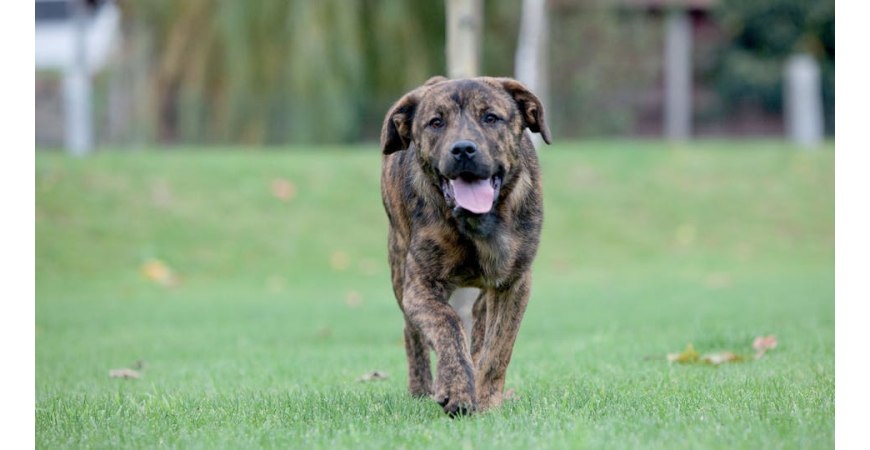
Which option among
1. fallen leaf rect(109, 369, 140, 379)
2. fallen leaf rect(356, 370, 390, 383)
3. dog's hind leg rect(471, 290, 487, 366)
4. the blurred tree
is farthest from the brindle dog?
the blurred tree

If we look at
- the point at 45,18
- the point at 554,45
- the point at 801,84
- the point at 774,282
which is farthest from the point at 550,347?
the point at 45,18

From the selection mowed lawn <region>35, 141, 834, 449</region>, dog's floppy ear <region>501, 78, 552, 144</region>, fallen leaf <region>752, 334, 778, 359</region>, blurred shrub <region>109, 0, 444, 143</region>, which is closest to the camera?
mowed lawn <region>35, 141, 834, 449</region>

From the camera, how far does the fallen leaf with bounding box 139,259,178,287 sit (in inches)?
677

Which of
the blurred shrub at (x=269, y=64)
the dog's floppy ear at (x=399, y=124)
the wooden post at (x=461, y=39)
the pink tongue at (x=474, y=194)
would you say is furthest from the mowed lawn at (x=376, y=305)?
the blurred shrub at (x=269, y=64)

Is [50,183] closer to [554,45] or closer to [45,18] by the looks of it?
[554,45]

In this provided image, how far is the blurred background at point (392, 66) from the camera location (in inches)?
1024

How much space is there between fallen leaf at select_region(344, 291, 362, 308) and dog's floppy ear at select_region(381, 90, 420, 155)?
825 cm

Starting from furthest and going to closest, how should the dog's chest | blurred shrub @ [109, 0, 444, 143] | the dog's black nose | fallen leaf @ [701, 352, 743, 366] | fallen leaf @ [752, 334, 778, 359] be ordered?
blurred shrub @ [109, 0, 444, 143] → fallen leaf @ [752, 334, 778, 359] → fallen leaf @ [701, 352, 743, 366] → the dog's chest → the dog's black nose

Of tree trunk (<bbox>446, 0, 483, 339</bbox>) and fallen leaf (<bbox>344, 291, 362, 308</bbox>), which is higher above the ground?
tree trunk (<bbox>446, 0, 483, 339</bbox>)

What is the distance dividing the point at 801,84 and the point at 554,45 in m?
9.88

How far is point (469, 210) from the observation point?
5.41 metres

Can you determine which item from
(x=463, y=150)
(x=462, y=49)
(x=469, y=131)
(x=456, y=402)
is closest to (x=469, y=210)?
(x=463, y=150)

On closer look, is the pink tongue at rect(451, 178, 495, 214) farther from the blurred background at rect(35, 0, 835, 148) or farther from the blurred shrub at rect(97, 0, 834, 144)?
the blurred shrub at rect(97, 0, 834, 144)

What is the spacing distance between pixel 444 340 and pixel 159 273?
12985 mm
